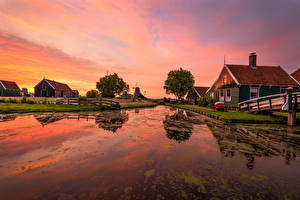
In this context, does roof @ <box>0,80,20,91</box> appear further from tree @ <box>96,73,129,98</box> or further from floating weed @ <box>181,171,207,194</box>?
floating weed @ <box>181,171,207,194</box>

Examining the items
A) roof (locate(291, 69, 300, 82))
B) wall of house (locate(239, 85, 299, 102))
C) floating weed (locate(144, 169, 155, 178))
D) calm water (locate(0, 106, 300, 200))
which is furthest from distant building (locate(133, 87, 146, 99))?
floating weed (locate(144, 169, 155, 178))

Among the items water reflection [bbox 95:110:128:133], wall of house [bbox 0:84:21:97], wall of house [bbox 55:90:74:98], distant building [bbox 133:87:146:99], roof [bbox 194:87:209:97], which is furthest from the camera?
distant building [bbox 133:87:146:99]

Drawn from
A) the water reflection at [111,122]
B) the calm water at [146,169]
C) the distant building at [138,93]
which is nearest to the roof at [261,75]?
the calm water at [146,169]

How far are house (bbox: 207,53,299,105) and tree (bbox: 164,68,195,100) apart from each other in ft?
76.7

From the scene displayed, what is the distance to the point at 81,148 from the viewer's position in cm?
506

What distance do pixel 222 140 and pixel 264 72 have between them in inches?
924

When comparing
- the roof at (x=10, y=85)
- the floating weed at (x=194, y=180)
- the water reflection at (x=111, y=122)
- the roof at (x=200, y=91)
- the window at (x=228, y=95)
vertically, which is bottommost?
the floating weed at (x=194, y=180)

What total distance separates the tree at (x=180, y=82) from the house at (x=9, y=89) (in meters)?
57.4

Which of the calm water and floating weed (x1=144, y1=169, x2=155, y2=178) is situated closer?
the calm water

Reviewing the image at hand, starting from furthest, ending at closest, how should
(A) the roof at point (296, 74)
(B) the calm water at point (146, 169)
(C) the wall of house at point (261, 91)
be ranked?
(A) the roof at point (296, 74) < (C) the wall of house at point (261, 91) < (B) the calm water at point (146, 169)

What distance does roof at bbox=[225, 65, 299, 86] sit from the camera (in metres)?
20.6

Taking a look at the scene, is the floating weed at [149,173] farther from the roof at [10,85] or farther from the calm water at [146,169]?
the roof at [10,85]

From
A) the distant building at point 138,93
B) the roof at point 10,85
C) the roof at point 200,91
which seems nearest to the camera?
the roof at point 200,91

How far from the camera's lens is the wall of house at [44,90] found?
146 ft
